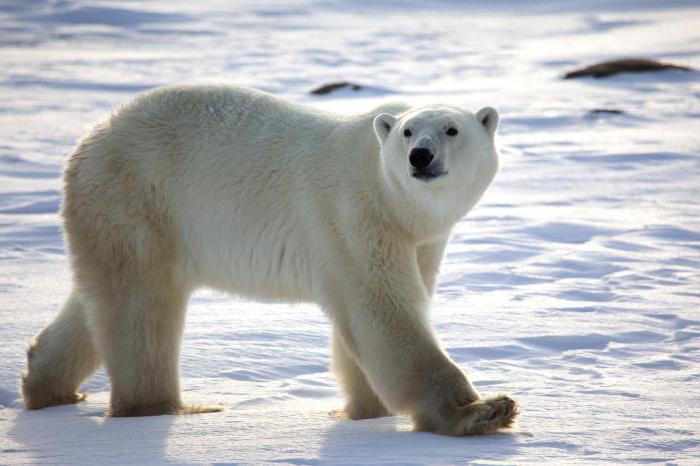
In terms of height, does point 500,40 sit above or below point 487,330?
above

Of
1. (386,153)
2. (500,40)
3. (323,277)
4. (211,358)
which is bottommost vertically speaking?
(211,358)

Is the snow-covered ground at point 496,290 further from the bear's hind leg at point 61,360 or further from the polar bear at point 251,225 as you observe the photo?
the polar bear at point 251,225

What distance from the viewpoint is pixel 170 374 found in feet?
13.1

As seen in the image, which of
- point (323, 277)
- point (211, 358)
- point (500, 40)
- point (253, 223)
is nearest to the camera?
point (323, 277)

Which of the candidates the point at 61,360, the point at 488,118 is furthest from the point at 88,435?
the point at 488,118

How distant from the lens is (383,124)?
370 cm

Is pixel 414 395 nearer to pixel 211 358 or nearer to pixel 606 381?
pixel 606 381

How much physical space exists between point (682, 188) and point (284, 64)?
9.10m

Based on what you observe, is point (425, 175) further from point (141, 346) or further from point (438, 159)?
point (141, 346)

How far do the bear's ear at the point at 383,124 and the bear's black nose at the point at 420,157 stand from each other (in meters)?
0.26

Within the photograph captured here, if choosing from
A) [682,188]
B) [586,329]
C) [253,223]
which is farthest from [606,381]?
[682,188]

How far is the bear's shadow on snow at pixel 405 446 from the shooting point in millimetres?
2955

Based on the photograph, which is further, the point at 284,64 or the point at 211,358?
the point at 284,64

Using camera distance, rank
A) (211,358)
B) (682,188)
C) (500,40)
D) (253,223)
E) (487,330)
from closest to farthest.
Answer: (253,223) < (211,358) < (487,330) < (682,188) < (500,40)
